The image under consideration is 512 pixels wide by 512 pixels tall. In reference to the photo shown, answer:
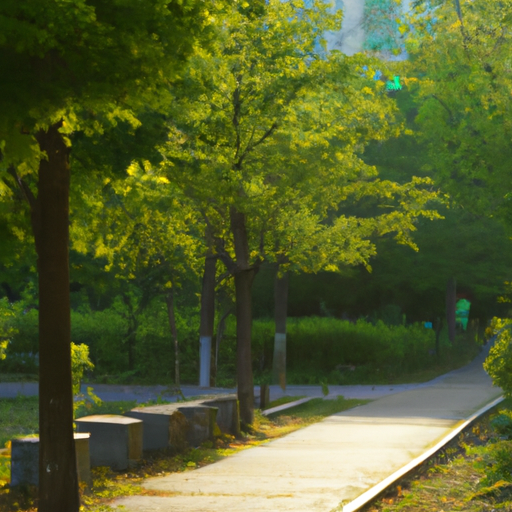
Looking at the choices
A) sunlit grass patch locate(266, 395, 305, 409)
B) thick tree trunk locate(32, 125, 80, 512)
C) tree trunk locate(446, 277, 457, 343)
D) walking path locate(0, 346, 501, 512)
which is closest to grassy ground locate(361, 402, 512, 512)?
walking path locate(0, 346, 501, 512)

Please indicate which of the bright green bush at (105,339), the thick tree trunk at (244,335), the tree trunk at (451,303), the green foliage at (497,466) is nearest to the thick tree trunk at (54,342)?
the green foliage at (497,466)

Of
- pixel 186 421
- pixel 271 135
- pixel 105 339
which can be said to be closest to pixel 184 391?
pixel 105 339

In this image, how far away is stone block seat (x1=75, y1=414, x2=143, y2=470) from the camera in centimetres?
1055

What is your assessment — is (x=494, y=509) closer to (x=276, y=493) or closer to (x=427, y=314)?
(x=276, y=493)

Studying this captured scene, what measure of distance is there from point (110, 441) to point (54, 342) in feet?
10.1

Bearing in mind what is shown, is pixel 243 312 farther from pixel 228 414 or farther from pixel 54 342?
pixel 54 342

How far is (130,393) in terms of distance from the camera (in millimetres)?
26078

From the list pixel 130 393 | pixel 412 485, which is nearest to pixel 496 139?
pixel 130 393

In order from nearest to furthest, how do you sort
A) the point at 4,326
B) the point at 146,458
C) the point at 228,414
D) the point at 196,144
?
the point at 4,326 < the point at 146,458 < the point at 196,144 < the point at 228,414

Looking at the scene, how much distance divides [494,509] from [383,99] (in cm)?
1058

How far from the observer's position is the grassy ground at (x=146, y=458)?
862 cm

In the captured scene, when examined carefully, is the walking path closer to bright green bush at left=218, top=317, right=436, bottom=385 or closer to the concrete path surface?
the concrete path surface

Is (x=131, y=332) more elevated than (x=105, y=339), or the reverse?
(x=131, y=332)

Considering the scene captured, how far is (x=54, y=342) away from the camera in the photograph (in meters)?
7.90
